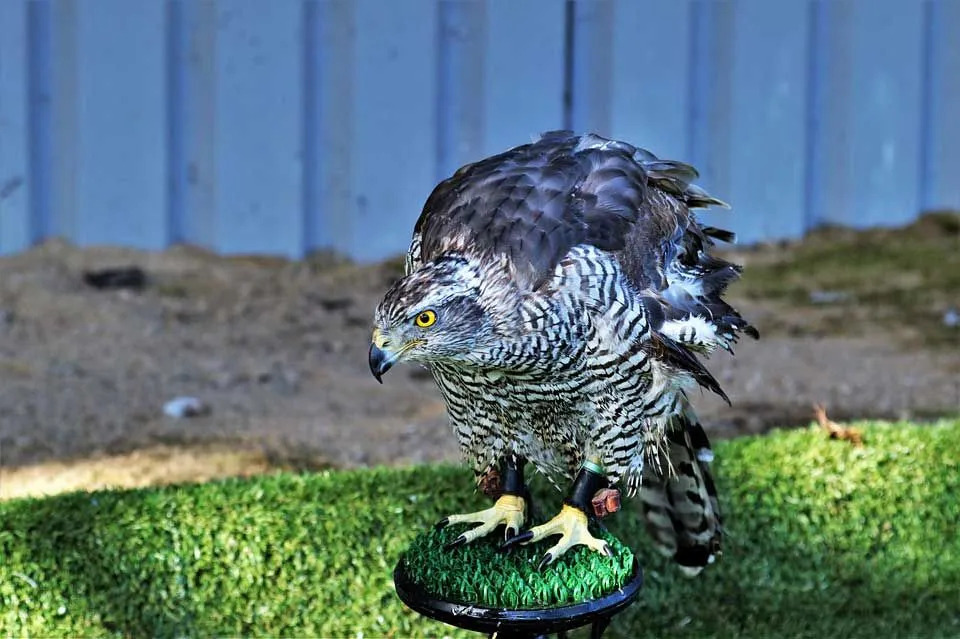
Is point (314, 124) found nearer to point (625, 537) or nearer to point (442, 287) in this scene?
point (625, 537)

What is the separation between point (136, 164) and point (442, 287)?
424 cm

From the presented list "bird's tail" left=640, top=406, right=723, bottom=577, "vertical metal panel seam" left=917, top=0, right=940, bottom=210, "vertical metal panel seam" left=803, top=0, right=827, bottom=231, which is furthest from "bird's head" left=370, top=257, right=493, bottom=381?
"vertical metal panel seam" left=917, top=0, right=940, bottom=210

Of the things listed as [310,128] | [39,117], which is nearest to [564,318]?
[310,128]

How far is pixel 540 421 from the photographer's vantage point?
2938 mm

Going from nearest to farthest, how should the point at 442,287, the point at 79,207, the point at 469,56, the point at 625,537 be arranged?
the point at 442,287
the point at 625,537
the point at 79,207
the point at 469,56

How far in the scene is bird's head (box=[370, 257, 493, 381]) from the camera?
258 centimetres

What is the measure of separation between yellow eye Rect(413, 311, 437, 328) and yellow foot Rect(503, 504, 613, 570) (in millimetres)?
630

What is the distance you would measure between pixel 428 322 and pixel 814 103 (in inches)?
224

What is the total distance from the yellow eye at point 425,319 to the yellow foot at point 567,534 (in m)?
0.63

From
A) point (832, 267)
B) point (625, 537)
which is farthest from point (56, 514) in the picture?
point (832, 267)

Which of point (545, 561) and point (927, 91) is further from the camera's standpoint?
point (927, 91)

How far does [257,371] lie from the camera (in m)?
5.54

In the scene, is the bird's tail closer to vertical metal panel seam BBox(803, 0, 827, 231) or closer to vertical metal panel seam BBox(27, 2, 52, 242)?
vertical metal panel seam BBox(27, 2, 52, 242)

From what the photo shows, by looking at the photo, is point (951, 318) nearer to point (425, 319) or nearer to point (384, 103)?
point (384, 103)
